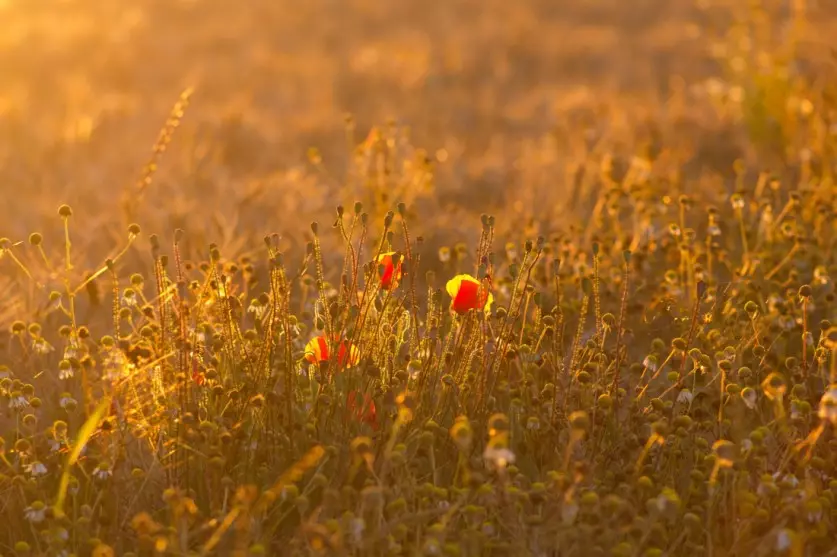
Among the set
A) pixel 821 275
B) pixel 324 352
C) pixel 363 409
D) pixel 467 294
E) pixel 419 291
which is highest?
pixel 467 294

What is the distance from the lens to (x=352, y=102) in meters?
7.64

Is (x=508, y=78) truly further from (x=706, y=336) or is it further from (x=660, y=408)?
(x=660, y=408)

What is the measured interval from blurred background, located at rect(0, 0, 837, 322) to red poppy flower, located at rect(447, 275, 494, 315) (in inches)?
66.9

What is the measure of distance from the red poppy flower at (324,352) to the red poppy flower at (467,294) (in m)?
0.28

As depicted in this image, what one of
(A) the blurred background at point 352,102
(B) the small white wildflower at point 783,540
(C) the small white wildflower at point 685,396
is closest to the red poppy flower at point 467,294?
(C) the small white wildflower at point 685,396

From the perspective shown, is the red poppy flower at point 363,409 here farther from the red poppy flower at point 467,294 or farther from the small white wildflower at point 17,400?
the small white wildflower at point 17,400

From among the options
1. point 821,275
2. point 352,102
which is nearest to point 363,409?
point 821,275

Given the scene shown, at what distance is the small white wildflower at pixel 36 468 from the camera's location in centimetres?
251

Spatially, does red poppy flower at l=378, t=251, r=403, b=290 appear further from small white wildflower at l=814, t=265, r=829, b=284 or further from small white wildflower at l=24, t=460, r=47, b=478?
small white wildflower at l=814, t=265, r=829, b=284

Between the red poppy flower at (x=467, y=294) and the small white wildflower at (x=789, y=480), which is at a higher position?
the red poppy flower at (x=467, y=294)

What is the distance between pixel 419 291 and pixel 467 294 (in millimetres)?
1563

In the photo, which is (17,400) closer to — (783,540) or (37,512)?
(37,512)

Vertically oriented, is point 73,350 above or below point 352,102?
above

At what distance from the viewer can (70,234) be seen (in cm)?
486
